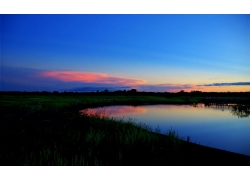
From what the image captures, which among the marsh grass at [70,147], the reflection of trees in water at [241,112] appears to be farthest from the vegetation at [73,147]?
the reflection of trees in water at [241,112]

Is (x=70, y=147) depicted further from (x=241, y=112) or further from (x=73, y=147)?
(x=241, y=112)

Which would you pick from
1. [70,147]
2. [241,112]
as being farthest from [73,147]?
[241,112]

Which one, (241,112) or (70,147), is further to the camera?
(241,112)

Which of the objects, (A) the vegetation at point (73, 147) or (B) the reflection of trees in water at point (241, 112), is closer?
(A) the vegetation at point (73, 147)

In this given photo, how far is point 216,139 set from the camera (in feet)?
56.4

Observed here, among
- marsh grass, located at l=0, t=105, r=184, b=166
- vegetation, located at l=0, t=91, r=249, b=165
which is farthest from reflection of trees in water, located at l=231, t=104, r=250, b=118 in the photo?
marsh grass, located at l=0, t=105, r=184, b=166

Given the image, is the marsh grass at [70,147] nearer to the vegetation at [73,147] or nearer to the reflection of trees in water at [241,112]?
the vegetation at [73,147]

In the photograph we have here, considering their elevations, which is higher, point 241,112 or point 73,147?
point 73,147

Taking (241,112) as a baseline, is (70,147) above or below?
above

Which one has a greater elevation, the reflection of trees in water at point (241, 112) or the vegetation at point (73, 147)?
the vegetation at point (73, 147)

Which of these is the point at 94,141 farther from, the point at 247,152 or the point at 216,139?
the point at 216,139

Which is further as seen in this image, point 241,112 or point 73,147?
point 241,112

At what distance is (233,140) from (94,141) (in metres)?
13.4
